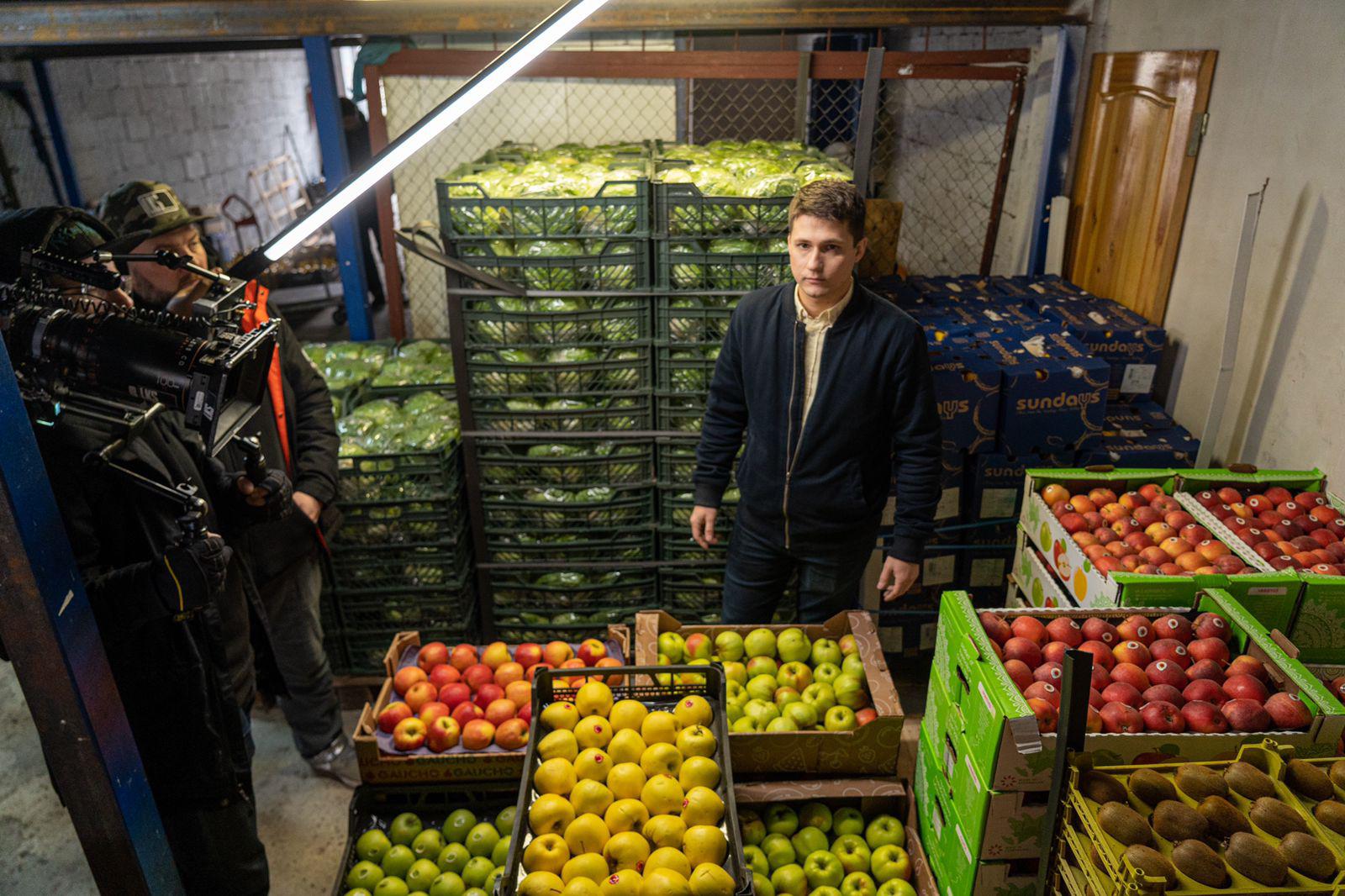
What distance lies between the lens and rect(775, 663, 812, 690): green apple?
9.82 ft

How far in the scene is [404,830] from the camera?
2.83m

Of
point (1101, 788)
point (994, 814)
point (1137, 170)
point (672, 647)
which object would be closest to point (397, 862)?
point (672, 647)

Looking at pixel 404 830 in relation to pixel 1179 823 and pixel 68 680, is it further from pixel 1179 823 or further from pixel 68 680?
pixel 1179 823

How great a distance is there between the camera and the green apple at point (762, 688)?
2918mm

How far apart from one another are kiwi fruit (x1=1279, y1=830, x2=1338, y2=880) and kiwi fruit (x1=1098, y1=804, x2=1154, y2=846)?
25 cm

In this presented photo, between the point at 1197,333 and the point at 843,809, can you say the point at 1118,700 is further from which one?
the point at 1197,333

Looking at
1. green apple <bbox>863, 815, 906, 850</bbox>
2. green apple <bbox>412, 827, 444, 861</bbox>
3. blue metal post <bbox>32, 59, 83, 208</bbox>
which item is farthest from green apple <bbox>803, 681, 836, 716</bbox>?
blue metal post <bbox>32, 59, 83, 208</bbox>

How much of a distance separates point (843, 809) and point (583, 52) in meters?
4.13

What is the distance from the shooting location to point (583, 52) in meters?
5.02

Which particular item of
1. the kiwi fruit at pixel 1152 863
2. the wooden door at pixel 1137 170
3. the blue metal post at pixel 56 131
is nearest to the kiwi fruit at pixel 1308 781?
the kiwi fruit at pixel 1152 863

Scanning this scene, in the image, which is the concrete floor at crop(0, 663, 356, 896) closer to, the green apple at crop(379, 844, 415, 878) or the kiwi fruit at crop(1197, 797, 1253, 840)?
the green apple at crop(379, 844, 415, 878)

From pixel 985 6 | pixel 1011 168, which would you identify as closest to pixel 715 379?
pixel 985 6

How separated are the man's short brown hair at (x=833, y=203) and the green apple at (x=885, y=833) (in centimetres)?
177

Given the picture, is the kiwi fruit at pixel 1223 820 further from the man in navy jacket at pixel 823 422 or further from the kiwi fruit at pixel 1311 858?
the man in navy jacket at pixel 823 422
